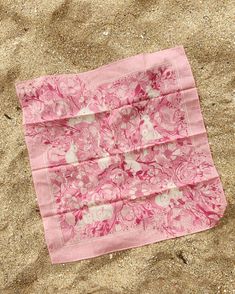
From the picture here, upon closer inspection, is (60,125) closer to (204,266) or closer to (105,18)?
(105,18)

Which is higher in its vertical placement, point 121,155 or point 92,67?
point 92,67

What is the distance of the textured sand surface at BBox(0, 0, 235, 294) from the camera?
4.40 ft

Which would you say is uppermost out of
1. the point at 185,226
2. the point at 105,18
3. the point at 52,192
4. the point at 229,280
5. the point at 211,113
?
the point at 105,18

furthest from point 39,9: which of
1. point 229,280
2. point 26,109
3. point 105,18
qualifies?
point 229,280

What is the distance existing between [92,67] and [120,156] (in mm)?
282

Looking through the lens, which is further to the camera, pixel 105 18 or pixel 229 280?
pixel 105 18

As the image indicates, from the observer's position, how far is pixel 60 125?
1.40 m

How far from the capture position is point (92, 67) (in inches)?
56.3

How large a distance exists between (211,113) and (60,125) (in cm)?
44

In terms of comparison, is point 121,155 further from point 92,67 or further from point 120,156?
point 92,67

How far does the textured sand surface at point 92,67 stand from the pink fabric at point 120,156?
0.03 meters

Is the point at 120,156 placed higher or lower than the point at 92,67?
lower

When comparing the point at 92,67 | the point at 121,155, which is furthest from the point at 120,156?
the point at 92,67

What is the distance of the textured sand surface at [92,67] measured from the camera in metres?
1.34
